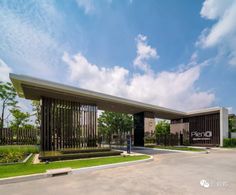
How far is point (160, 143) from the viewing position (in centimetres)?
2348

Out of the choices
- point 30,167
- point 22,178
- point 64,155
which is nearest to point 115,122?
point 64,155

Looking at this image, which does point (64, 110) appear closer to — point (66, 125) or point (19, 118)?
point (66, 125)

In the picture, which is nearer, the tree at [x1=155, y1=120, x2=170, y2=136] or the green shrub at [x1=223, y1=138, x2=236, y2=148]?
the green shrub at [x1=223, y1=138, x2=236, y2=148]

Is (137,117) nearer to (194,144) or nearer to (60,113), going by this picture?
(194,144)

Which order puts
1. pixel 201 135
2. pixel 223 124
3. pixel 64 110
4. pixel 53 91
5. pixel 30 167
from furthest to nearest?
pixel 201 135
pixel 223 124
pixel 64 110
pixel 53 91
pixel 30 167

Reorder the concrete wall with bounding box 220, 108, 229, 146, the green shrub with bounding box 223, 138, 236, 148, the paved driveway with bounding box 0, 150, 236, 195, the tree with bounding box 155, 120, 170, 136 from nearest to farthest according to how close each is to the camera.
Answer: the paved driveway with bounding box 0, 150, 236, 195 < the green shrub with bounding box 223, 138, 236, 148 < the concrete wall with bounding box 220, 108, 229, 146 < the tree with bounding box 155, 120, 170, 136

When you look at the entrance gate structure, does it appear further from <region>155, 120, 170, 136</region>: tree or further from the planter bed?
<region>155, 120, 170, 136</region>: tree

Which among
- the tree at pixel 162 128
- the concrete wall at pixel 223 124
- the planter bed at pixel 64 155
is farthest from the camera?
the tree at pixel 162 128

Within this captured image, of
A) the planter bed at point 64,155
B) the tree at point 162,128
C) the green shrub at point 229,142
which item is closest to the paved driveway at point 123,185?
the planter bed at point 64,155

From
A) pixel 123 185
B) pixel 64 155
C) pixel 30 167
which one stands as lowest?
pixel 64 155

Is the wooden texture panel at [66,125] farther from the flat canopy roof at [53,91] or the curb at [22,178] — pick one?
the curb at [22,178]

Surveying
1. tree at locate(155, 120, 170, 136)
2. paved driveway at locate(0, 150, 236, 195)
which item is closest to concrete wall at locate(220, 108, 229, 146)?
tree at locate(155, 120, 170, 136)

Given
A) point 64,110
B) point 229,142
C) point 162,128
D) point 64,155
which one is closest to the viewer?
point 64,155

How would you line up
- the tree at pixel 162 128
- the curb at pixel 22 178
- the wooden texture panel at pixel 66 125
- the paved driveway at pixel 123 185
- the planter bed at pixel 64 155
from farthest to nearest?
the tree at pixel 162 128, the wooden texture panel at pixel 66 125, the planter bed at pixel 64 155, the curb at pixel 22 178, the paved driveway at pixel 123 185
